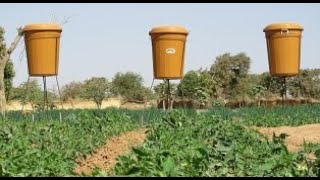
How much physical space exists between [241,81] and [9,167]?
34.5 metres

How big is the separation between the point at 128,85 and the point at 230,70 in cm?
881

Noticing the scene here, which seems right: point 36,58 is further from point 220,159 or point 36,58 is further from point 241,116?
point 220,159

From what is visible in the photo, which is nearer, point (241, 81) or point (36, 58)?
point (36, 58)

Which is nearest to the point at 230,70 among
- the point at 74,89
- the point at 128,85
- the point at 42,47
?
the point at 128,85

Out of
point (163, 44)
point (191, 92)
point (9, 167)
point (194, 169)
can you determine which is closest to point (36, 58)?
point (163, 44)

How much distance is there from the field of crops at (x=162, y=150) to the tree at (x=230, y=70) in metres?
26.9

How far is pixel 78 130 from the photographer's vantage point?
8.08 m

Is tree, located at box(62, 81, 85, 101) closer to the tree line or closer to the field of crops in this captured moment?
the tree line

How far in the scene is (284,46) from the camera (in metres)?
12.9

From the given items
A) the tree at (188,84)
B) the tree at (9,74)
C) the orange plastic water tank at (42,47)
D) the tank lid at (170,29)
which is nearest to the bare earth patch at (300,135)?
the tank lid at (170,29)

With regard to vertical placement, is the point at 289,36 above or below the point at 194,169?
above

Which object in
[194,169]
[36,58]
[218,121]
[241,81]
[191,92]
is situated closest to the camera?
[194,169]

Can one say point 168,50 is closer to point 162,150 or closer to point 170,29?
point 170,29

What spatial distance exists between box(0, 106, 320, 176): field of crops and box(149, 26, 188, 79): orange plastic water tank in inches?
67.5
